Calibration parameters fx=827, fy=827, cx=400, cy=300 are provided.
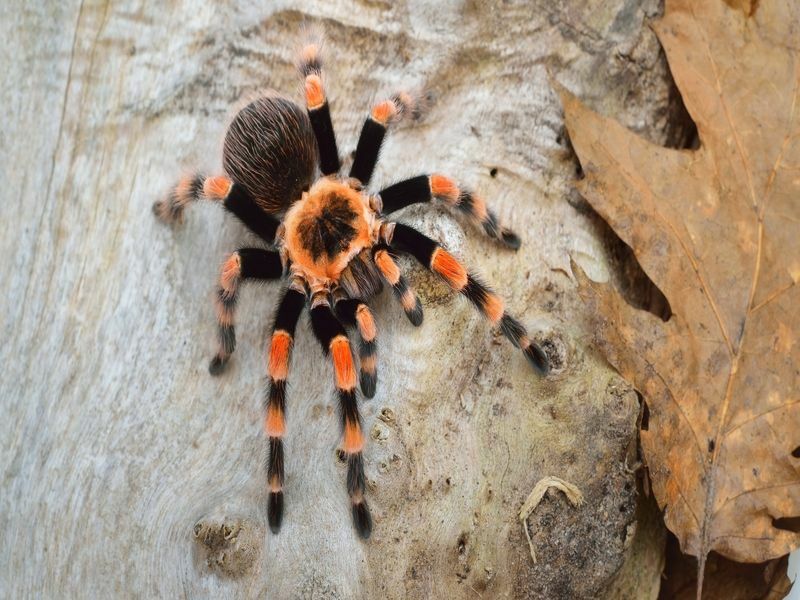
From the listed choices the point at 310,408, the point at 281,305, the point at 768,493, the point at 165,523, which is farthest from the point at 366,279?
the point at 768,493

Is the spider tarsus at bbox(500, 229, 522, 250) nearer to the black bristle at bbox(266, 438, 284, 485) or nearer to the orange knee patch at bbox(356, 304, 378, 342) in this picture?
the orange knee patch at bbox(356, 304, 378, 342)

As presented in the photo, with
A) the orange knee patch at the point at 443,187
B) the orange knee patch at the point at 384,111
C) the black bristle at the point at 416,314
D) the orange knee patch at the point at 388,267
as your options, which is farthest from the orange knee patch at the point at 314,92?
the black bristle at the point at 416,314

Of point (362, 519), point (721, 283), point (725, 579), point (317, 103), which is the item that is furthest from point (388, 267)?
point (725, 579)

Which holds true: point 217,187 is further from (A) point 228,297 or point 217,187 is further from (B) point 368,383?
(B) point 368,383

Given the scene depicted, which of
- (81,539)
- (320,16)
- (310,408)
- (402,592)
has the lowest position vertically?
(81,539)

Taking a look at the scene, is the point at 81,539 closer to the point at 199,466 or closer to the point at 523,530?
the point at 199,466

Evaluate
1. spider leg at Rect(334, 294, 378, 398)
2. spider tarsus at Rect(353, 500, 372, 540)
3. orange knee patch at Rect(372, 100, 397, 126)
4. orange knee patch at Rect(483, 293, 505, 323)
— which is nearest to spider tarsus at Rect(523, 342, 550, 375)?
orange knee patch at Rect(483, 293, 505, 323)

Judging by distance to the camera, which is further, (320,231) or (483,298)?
(320,231)
